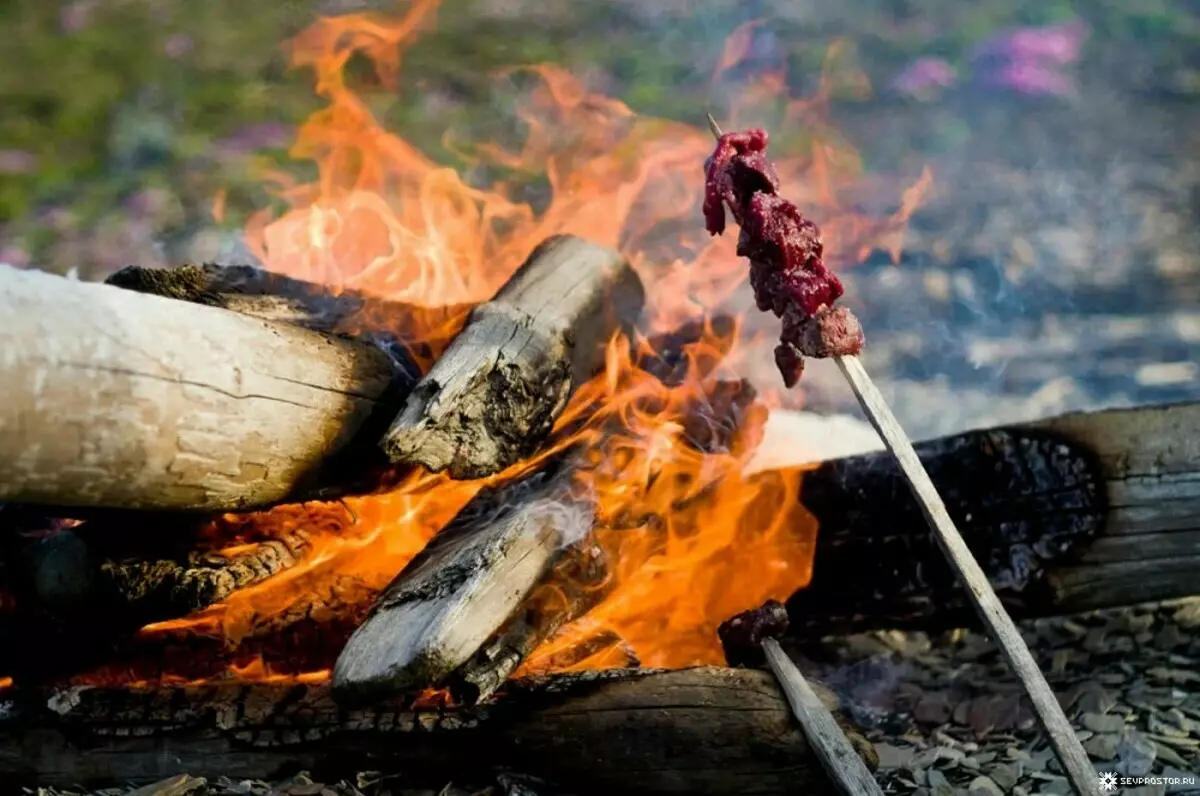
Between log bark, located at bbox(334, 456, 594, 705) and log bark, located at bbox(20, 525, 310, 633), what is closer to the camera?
log bark, located at bbox(334, 456, 594, 705)

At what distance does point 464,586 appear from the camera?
2527 millimetres

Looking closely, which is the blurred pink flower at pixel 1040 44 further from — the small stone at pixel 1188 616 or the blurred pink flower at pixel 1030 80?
the small stone at pixel 1188 616

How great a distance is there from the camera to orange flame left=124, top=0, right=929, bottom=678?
10.7ft

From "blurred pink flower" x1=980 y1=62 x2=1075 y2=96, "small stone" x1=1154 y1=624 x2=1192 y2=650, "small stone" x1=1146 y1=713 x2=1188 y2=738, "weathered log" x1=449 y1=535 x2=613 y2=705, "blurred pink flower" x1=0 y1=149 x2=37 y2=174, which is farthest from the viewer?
"blurred pink flower" x1=0 y1=149 x2=37 y2=174

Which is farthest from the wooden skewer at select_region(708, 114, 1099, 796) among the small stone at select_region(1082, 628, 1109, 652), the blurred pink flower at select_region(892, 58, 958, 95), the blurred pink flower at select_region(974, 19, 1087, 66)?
the blurred pink flower at select_region(974, 19, 1087, 66)

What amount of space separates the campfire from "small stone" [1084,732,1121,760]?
50 centimetres

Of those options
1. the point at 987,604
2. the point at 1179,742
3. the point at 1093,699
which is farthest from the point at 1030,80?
the point at 987,604

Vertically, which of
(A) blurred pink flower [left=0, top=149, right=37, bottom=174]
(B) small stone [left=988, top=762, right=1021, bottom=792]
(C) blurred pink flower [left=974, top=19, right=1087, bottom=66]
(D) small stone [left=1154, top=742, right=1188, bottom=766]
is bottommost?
(B) small stone [left=988, top=762, right=1021, bottom=792]

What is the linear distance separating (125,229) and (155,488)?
4901 mm

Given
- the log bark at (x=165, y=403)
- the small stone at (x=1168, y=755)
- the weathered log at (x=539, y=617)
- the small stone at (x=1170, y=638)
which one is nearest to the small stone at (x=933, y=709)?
the small stone at (x=1168, y=755)

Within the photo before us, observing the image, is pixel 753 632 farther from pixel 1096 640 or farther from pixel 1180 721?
pixel 1096 640

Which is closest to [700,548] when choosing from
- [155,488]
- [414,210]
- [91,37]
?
[155,488]

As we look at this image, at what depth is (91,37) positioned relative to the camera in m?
6.80

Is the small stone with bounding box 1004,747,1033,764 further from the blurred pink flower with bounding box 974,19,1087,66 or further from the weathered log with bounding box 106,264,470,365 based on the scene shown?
the blurred pink flower with bounding box 974,19,1087,66
